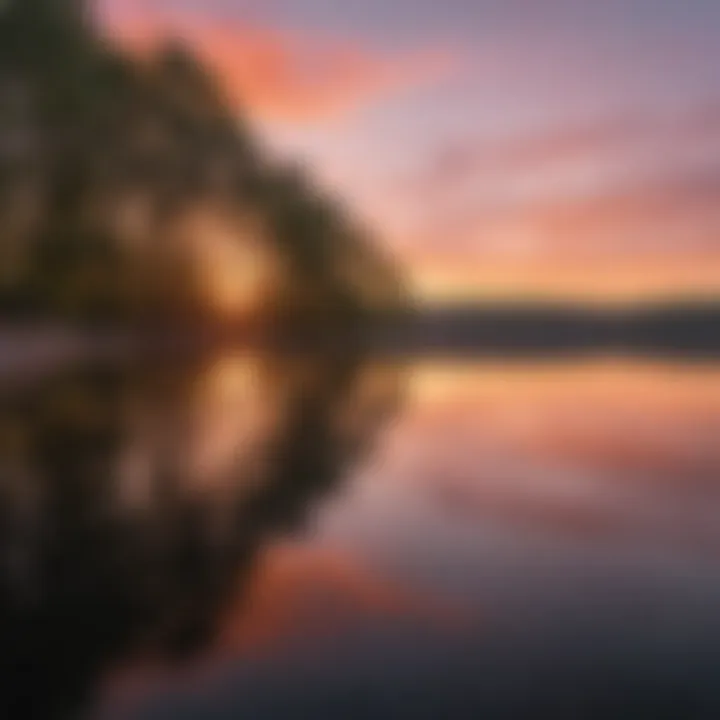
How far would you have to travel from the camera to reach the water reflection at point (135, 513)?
0.57m

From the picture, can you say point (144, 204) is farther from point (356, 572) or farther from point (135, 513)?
point (356, 572)

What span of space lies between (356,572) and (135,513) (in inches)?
13.1

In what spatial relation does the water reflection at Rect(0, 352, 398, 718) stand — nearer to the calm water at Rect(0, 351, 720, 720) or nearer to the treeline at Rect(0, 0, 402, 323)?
the calm water at Rect(0, 351, 720, 720)

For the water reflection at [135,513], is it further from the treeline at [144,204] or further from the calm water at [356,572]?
the treeline at [144,204]

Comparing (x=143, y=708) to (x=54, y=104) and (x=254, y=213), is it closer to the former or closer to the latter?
(x=54, y=104)

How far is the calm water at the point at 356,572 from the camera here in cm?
51

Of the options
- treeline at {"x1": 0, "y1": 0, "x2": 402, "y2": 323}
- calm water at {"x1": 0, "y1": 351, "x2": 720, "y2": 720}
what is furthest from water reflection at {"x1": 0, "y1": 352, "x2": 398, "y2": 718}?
treeline at {"x1": 0, "y1": 0, "x2": 402, "y2": 323}

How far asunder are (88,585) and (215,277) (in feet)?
13.4

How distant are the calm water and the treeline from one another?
9.27ft

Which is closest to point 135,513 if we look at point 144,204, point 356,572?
point 356,572

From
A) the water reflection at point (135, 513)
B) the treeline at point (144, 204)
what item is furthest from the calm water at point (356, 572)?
the treeline at point (144, 204)

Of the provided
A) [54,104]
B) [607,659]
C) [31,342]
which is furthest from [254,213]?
[607,659]

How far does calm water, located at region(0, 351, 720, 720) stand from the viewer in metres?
0.51

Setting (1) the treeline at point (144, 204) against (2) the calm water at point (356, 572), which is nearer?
(2) the calm water at point (356, 572)
